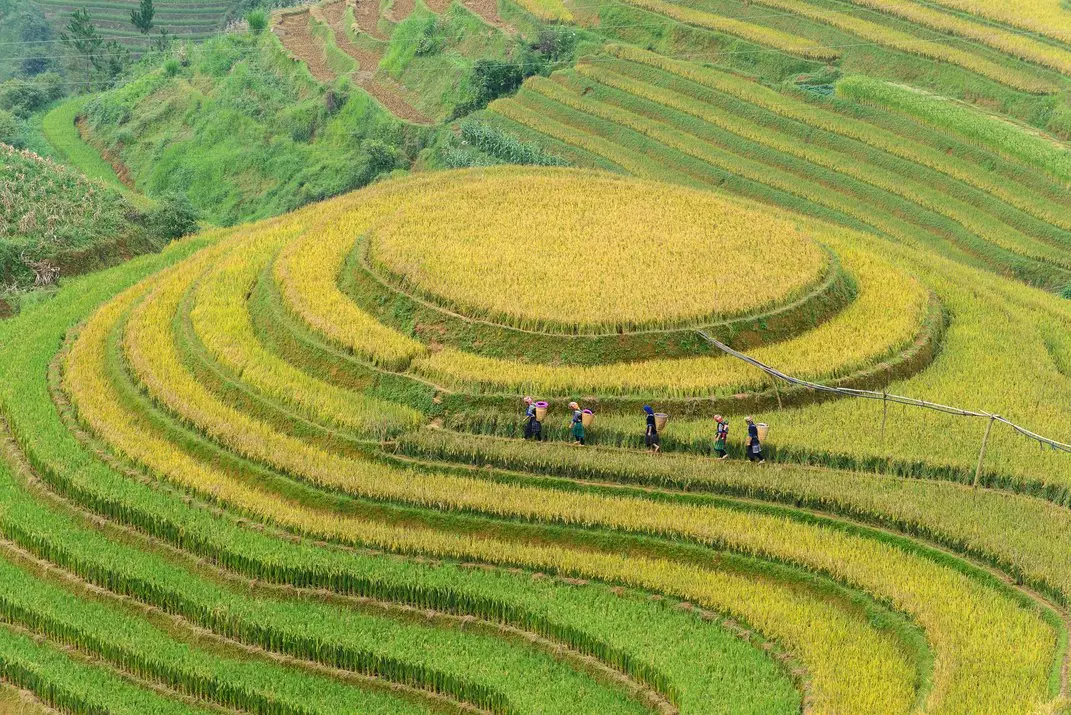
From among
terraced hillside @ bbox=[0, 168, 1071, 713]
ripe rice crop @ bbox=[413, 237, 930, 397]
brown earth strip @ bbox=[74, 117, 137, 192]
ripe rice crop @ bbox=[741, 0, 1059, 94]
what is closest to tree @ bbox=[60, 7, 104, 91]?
brown earth strip @ bbox=[74, 117, 137, 192]

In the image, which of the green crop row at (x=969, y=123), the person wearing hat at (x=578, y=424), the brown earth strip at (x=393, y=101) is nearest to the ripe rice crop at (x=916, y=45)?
the green crop row at (x=969, y=123)

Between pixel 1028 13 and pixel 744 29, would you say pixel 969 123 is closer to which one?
pixel 1028 13

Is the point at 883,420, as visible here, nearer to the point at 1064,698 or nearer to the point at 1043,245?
the point at 1064,698

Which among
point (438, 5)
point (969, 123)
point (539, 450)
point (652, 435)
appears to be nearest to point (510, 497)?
point (539, 450)

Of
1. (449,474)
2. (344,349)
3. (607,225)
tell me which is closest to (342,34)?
(607,225)

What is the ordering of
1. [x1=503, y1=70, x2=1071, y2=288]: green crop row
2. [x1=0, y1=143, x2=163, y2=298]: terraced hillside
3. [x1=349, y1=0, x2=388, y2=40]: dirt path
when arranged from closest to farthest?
[x1=0, y1=143, x2=163, y2=298]: terraced hillside
[x1=503, y1=70, x2=1071, y2=288]: green crop row
[x1=349, y1=0, x2=388, y2=40]: dirt path

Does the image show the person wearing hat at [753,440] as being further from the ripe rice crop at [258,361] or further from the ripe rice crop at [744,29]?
the ripe rice crop at [744,29]

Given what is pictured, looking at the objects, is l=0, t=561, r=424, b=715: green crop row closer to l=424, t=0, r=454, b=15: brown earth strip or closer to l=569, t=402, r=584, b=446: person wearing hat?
l=569, t=402, r=584, b=446: person wearing hat
